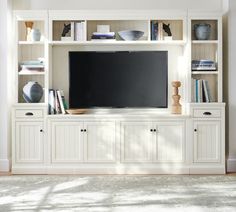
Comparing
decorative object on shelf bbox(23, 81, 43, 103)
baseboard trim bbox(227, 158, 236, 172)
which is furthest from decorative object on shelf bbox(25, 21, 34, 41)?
baseboard trim bbox(227, 158, 236, 172)

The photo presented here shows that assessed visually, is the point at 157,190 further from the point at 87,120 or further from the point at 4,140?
the point at 4,140

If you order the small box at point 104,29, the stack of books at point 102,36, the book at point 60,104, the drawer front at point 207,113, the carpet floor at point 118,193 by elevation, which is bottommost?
the carpet floor at point 118,193

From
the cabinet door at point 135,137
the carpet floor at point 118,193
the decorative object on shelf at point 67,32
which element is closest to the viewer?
the carpet floor at point 118,193

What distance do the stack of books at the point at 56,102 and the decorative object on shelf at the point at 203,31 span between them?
183cm

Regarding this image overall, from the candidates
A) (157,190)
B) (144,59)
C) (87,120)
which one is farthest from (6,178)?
(144,59)

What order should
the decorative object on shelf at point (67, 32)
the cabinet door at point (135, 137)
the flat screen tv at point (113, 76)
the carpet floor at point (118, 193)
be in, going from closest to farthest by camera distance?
the carpet floor at point (118, 193)
the cabinet door at point (135, 137)
the decorative object on shelf at point (67, 32)
the flat screen tv at point (113, 76)

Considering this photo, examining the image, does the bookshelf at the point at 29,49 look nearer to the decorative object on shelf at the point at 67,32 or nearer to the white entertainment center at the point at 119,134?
the white entertainment center at the point at 119,134

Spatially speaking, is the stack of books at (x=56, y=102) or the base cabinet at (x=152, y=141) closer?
the base cabinet at (x=152, y=141)

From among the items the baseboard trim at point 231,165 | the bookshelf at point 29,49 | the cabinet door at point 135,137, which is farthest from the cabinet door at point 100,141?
the baseboard trim at point 231,165

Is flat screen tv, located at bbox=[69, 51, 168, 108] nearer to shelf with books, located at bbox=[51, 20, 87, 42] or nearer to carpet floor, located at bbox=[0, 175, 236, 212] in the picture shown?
shelf with books, located at bbox=[51, 20, 87, 42]

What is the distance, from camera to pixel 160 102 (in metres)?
5.93

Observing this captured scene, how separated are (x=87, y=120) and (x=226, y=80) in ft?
5.82

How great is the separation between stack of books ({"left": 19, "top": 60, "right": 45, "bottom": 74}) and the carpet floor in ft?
4.10

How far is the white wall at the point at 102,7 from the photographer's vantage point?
5.77m
